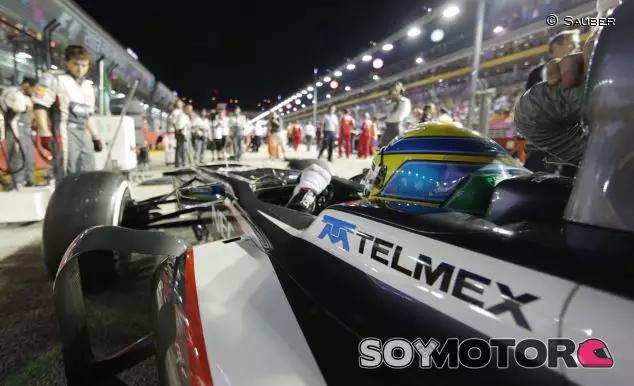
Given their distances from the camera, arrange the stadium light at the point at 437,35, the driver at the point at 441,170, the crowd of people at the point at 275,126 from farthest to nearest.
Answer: the stadium light at the point at 437,35
the crowd of people at the point at 275,126
the driver at the point at 441,170

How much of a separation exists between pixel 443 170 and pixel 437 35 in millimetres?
22809

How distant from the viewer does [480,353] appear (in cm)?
62

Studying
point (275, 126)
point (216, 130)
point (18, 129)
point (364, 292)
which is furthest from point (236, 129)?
point (364, 292)

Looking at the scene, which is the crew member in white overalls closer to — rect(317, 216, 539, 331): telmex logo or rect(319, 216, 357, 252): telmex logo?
rect(319, 216, 357, 252): telmex logo

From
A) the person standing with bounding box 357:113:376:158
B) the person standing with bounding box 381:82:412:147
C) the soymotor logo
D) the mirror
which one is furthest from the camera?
the person standing with bounding box 357:113:376:158

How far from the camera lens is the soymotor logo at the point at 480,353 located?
52cm

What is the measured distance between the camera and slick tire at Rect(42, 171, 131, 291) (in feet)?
6.04

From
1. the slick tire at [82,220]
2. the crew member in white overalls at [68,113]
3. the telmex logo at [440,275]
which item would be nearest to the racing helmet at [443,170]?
the telmex logo at [440,275]

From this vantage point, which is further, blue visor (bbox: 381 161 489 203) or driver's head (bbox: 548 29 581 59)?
driver's head (bbox: 548 29 581 59)

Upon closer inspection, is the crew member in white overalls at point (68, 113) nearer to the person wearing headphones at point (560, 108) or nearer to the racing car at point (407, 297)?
the racing car at point (407, 297)

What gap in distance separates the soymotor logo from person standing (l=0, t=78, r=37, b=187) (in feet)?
14.0

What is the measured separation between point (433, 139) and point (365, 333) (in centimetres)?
71

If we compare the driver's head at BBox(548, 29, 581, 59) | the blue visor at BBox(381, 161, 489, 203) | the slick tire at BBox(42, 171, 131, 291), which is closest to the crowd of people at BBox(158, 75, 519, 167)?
the driver's head at BBox(548, 29, 581, 59)

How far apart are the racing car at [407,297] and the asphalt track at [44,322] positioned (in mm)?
307
